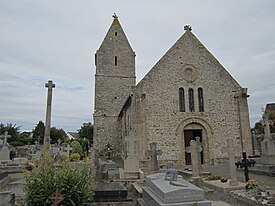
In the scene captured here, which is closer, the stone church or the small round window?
the stone church

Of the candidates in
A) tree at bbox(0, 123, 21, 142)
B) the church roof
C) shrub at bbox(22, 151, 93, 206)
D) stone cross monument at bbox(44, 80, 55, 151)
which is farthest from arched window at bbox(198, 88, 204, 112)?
tree at bbox(0, 123, 21, 142)

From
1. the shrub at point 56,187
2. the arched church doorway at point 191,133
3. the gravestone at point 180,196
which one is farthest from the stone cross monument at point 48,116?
the arched church doorway at point 191,133

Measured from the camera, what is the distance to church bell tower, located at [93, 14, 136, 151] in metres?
28.7

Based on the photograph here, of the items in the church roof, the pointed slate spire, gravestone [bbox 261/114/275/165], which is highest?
the pointed slate spire

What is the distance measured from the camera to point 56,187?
5203 millimetres

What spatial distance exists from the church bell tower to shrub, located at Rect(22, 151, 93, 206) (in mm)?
22888

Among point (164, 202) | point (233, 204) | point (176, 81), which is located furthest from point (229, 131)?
point (164, 202)

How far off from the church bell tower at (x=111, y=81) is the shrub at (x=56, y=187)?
22.9 metres

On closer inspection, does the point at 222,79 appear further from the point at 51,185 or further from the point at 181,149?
the point at 51,185

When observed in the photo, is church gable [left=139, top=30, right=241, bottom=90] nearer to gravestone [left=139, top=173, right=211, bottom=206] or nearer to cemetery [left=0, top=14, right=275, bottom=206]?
cemetery [left=0, top=14, right=275, bottom=206]

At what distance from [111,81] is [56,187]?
25674mm

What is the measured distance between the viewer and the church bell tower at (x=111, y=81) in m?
28.7

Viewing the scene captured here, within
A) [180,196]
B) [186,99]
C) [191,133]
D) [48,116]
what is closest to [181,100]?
[186,99]

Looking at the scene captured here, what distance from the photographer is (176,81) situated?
17.6 meters
